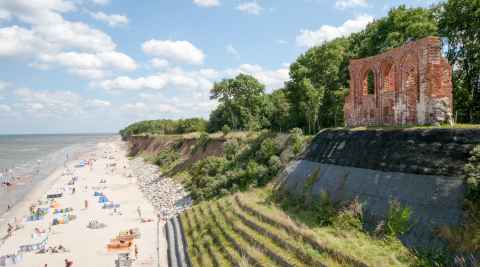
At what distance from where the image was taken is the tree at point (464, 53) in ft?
86.8

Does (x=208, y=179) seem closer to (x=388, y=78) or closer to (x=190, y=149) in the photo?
(x=388, y=78)

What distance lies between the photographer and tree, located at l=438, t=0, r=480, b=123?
1042 inches

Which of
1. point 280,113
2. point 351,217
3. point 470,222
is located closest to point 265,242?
point 351,217

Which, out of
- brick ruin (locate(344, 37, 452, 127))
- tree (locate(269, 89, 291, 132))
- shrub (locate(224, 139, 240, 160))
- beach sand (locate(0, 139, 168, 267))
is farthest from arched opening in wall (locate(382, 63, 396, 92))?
tree (locate(269, 89, 291, 132))

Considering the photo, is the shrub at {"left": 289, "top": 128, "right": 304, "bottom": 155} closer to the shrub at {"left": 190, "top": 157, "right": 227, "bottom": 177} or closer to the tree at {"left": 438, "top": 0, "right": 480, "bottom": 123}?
the shrub at {"left": 190, "top": 157, "right": 227, "bottom": 177}

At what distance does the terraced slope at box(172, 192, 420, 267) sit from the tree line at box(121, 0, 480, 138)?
59.1 feet

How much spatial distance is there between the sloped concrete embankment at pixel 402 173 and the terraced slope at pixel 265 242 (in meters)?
1.67

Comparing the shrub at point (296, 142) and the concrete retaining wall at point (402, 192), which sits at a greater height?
the shrub at point (296, 142)

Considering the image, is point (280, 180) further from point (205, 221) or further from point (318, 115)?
point (318, 115)

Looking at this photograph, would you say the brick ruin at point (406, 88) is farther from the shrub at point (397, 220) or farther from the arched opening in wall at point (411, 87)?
the shrub at point (397, 220)

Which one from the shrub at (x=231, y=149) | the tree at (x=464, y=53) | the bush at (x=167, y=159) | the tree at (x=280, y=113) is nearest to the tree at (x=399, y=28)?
the tree at (x=464, y=53)

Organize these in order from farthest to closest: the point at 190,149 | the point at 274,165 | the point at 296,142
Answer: the point at 190,149 → the point at 296,142 → the point at 274,165

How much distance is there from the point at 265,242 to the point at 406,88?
1241 cm

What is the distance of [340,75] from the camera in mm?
39000
